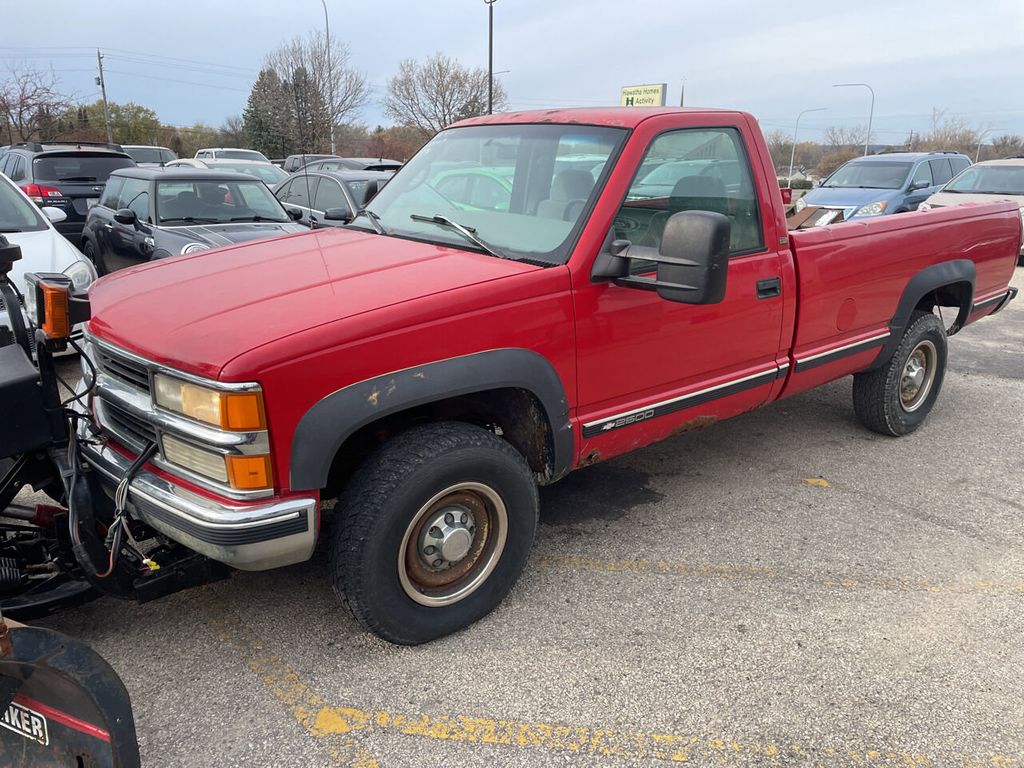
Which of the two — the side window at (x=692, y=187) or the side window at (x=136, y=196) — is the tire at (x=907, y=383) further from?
the side window at (x=136, y=196)

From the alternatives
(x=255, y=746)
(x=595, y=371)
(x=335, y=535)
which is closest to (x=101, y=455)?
(x=335, y=535)

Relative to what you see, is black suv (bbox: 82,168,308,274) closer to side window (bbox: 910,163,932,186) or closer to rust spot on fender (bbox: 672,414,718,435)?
rust spot on fender (bbox: 672,414,718,435)

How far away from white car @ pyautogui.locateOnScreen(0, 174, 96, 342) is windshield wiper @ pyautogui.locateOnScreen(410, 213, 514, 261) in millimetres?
3443

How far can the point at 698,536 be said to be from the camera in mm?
3779

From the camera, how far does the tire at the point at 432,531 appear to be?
2.62 m

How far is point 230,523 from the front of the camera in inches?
91.7

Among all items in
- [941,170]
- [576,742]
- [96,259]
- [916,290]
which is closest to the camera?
[576,742]

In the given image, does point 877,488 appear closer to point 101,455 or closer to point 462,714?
point 462,714

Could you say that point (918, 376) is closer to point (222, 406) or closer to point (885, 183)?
point (222, 406)

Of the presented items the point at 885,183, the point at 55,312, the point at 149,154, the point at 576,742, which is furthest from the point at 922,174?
the point at 149,154

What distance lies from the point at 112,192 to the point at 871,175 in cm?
1252

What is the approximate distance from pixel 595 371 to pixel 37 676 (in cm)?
209

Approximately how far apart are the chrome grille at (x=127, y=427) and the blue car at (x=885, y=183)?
39.2ft

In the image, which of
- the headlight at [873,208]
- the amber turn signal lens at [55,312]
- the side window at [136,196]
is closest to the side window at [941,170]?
the headlight at [873,208]
